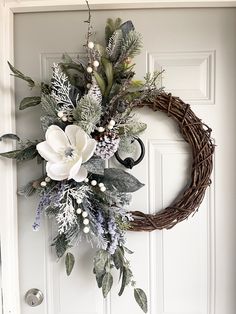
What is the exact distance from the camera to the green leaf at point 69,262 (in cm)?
120

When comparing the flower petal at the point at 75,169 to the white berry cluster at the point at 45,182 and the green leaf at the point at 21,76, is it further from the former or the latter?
the green leaf at the point at 21,76

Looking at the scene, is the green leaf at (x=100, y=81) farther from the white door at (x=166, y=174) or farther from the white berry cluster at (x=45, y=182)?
the white berry cluster at (x=45, y=182)

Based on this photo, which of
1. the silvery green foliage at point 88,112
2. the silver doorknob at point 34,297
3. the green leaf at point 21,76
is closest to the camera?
the silvery green foliage at point 88,112

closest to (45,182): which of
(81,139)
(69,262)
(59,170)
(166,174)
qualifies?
(59,170)

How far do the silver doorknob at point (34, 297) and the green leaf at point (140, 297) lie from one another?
13.4 inches

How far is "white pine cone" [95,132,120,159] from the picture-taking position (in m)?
1.06

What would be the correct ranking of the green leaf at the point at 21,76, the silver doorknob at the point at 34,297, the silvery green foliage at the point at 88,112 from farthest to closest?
the silver doorknob at the point at 34,297 → the green leaf at the point at 21,76 → the silvery green foliage at the point at 88,112

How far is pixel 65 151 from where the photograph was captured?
1.07m

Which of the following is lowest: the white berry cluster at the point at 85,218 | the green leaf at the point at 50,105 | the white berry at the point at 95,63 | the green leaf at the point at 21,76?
the white berry cluster at the point at 85,218

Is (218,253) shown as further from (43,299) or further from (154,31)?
(154,31)

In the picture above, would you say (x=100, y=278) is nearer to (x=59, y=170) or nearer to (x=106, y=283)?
(x=106, y=283)

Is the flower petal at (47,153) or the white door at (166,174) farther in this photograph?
the white door at (166,174)

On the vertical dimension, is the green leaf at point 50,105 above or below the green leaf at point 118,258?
above

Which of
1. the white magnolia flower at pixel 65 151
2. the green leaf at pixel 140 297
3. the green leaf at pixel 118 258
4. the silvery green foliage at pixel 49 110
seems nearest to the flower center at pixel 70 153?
the white magnolia flower at pixel 65 151
